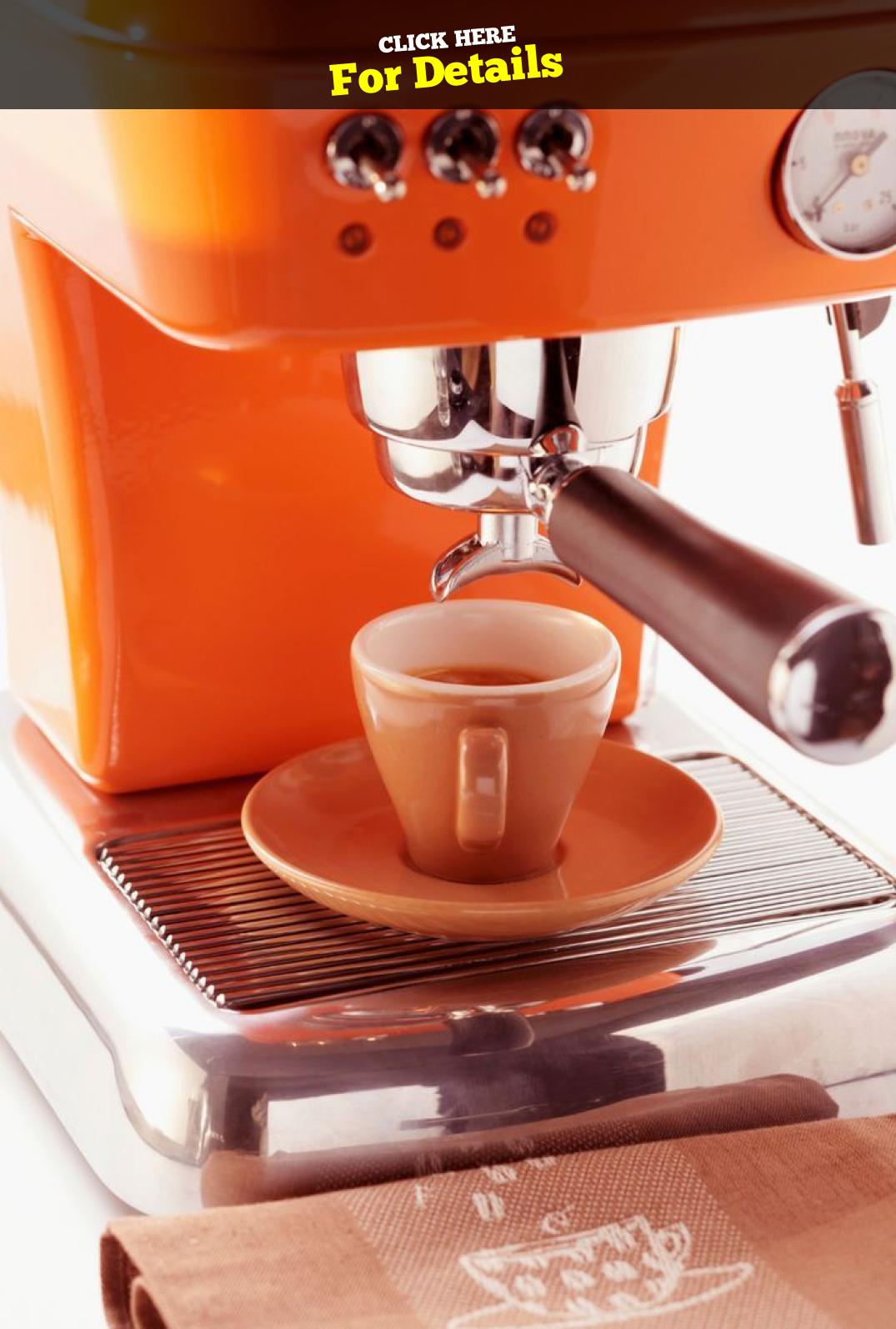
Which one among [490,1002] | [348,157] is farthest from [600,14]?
[490,1002]

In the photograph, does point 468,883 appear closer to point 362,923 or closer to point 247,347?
point 362,923

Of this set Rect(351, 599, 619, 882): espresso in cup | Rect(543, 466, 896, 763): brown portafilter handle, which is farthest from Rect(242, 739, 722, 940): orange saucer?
Rect(543, 466, 896, 763): brown portafilter handle

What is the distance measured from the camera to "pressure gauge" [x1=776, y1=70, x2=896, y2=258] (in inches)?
16.5

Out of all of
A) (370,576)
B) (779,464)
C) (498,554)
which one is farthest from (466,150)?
(779,464)

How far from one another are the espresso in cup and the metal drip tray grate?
0.03 meters

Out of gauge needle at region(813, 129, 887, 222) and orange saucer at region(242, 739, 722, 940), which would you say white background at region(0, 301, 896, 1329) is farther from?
gauge needle at region(813, 129, 887, 222)

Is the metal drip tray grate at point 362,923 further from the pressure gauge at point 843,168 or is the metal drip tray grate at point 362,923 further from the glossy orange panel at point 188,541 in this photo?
the pressure gauge at point 843,168

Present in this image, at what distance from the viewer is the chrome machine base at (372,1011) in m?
0.49

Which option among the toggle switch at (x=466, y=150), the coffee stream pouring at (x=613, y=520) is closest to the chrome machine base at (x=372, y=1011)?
the coffee stream pouring at (x=613, y=520)

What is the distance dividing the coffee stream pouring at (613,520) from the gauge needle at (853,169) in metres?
0.06

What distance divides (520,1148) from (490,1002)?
0.04 m

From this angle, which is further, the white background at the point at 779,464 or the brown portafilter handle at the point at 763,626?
the white background at the point at 779,464

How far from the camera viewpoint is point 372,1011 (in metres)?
0.51

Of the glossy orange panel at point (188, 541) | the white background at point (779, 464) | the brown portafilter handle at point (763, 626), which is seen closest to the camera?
the brown portafilter handle at point (763, 626)
